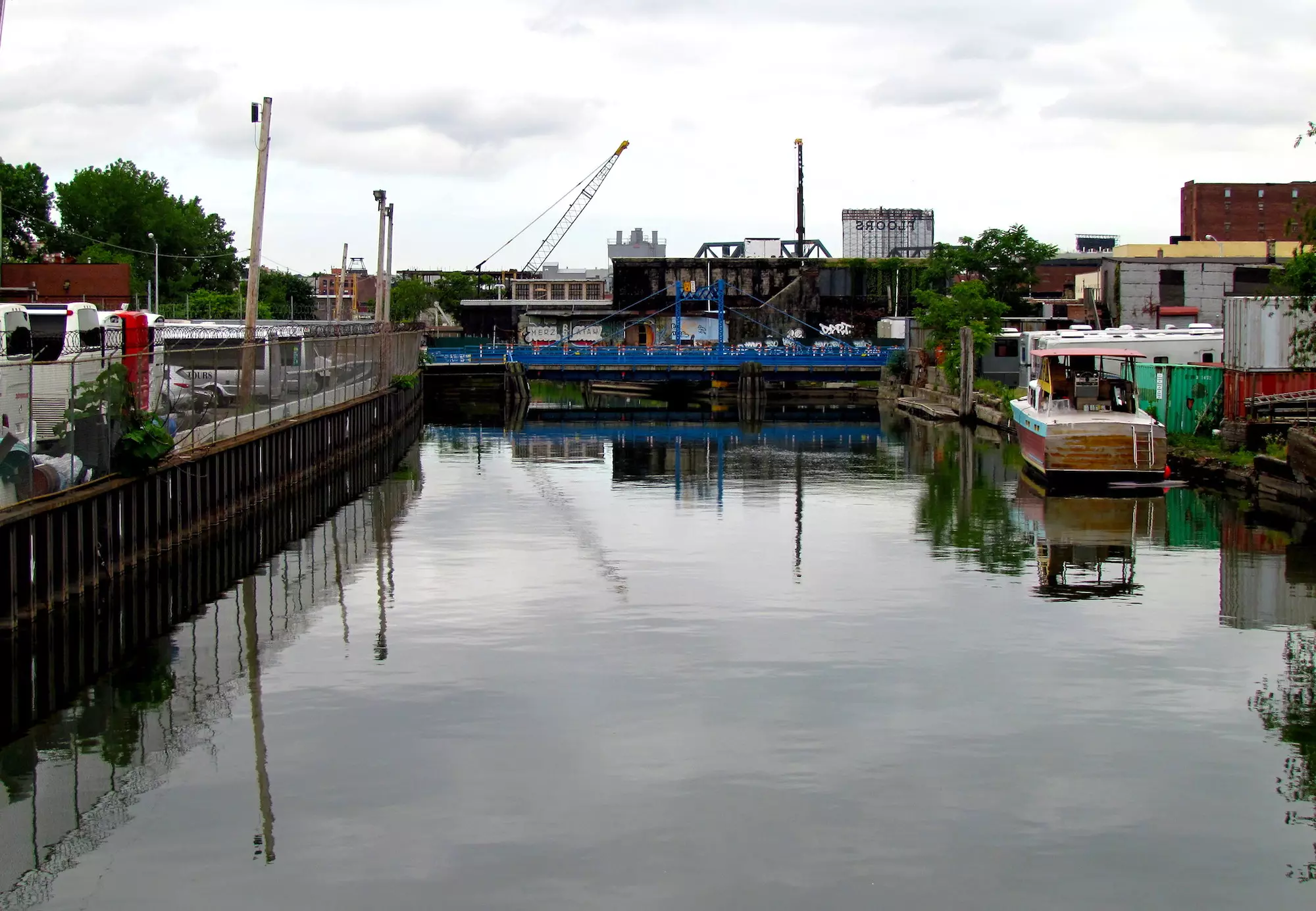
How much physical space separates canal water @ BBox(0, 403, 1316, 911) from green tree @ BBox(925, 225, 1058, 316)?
6608 cm

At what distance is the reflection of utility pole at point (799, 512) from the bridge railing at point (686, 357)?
3557 centimetres

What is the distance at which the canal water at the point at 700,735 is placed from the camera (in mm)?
13016

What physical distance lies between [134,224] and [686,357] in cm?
7378

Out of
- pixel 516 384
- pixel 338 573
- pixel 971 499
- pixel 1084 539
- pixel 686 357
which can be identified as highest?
pixel 686 357

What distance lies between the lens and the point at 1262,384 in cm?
4256

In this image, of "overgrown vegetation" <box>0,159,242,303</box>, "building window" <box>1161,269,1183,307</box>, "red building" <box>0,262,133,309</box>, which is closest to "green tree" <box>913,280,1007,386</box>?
"building window" <box>1161,269,1183,307</box>

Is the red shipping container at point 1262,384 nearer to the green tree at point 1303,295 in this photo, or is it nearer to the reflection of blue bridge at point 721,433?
the green tree at point 1303,295

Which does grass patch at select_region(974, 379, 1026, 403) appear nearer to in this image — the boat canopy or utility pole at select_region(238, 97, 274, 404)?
the boat canopy

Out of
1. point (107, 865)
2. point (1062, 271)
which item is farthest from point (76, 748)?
point (1062, 271)

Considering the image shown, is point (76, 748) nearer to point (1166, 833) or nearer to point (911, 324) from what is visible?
point (1166, 833)

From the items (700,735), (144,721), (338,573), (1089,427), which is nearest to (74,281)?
(338,573)

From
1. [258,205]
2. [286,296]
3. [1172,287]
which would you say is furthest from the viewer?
[286,296]

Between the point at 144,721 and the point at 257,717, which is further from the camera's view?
the point at 257,717

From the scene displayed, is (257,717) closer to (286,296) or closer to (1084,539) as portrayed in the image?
(1084,539)
